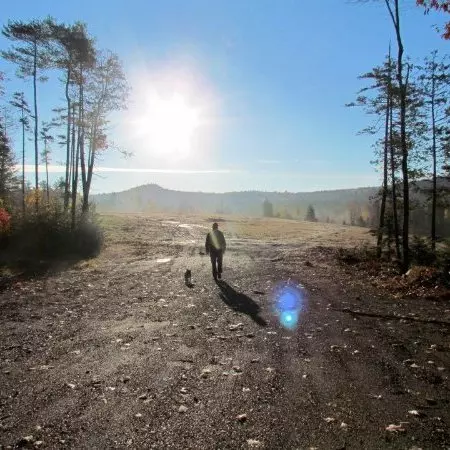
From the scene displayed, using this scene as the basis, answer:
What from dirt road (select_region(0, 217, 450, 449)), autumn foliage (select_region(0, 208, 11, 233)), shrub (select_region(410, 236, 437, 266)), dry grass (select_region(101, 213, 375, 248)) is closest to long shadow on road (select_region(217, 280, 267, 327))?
dirt road (select_region(0, 217, 450, 449))

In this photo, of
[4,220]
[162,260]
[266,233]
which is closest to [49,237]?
[4,220]

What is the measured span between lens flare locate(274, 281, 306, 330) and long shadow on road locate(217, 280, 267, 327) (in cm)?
55

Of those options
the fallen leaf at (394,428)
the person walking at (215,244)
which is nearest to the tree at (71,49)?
the person walking at (215,244)

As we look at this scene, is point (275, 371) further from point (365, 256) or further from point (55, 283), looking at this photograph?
point (365, 256)

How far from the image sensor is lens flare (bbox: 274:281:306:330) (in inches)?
394

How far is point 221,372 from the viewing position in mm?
6629

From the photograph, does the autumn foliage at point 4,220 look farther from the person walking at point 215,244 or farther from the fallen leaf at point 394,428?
the fallen leaf at point 394,428

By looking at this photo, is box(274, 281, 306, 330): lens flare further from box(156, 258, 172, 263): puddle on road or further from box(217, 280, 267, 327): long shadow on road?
box(156, 258, 172, 263): puddle on road

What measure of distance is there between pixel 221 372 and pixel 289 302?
19.3ft

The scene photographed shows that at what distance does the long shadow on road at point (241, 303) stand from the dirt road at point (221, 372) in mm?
64

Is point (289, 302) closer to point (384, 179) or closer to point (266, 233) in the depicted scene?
point (384, 179)

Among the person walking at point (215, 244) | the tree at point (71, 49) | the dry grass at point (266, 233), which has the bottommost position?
the dry grass at point (266, 233)

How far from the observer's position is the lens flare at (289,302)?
10.0 metres

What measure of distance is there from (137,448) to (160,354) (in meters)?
3.13
